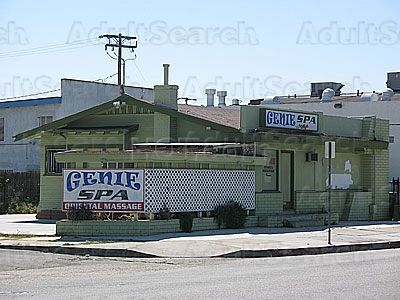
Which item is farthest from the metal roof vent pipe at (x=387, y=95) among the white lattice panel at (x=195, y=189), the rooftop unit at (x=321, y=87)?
the white lattice panel at (x=195, y=189)

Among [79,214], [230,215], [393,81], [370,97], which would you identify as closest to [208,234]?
[230,215]

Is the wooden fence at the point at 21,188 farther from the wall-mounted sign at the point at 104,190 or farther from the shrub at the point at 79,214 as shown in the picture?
the shrub at the point at 79,214

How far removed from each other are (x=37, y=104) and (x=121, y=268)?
92.3ft

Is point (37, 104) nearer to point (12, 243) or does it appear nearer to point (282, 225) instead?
point (282, 225)

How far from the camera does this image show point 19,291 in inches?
500

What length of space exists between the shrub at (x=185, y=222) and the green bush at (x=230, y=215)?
1320 millimetres

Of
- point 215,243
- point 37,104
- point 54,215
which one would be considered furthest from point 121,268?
point 37,104

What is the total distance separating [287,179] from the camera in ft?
96.8

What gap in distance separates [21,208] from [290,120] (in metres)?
13.1

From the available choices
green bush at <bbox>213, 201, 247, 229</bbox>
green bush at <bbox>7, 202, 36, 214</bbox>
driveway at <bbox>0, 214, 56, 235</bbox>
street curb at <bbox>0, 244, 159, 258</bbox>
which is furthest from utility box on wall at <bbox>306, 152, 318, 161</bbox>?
street curb at <bbox>0, 244, 159, 258</bbox>

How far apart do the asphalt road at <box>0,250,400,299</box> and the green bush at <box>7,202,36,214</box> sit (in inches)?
630

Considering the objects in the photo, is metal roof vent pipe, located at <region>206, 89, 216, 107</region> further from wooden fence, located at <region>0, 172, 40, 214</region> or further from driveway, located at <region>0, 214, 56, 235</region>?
driveway, located at <region>0, 214, 56, 235</region>

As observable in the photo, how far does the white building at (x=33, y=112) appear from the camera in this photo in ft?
142

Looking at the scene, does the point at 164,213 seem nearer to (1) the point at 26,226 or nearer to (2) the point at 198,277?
(1) the point at 26,226
